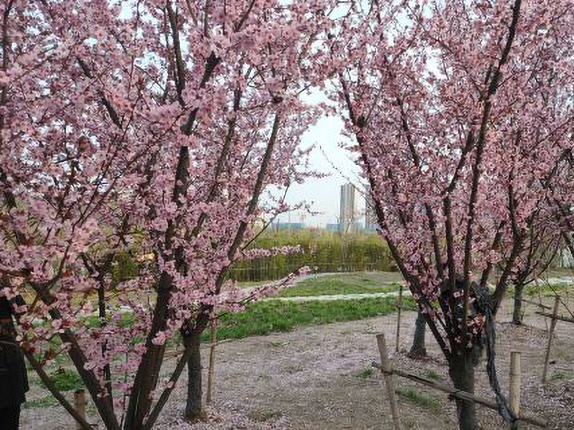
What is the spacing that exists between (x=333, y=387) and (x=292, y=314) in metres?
4.35

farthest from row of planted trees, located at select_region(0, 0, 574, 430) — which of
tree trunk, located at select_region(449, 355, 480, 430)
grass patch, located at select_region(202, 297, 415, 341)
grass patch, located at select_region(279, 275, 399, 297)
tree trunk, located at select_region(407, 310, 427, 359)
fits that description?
grass patch, located at select_region(279, 275, 399, 297)

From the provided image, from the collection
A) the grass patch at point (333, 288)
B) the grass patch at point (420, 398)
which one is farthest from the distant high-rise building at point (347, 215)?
the grass patch at point (420, 398)

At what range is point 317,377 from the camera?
6.87m

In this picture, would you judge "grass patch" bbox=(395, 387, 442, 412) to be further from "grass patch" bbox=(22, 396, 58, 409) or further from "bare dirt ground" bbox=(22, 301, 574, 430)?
"grass patch" bbox=(22, 396, 58, 409)

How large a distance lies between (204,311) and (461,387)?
82.1 inches

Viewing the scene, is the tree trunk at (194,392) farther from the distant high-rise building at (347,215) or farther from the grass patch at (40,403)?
the distant high-rise building at (347,215)

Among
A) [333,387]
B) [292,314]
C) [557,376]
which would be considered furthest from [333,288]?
[333,387]

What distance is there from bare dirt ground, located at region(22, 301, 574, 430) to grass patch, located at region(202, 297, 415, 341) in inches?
12.1

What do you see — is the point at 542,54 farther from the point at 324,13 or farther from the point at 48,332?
the point at 48,332

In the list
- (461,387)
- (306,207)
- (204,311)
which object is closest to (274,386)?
(306,207)

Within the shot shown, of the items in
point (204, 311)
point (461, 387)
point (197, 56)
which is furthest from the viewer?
point (461, 387)

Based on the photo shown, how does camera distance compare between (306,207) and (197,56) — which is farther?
(306,207)

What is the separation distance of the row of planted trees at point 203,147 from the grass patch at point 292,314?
4081 mm

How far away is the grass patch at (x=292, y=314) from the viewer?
9320 mm
